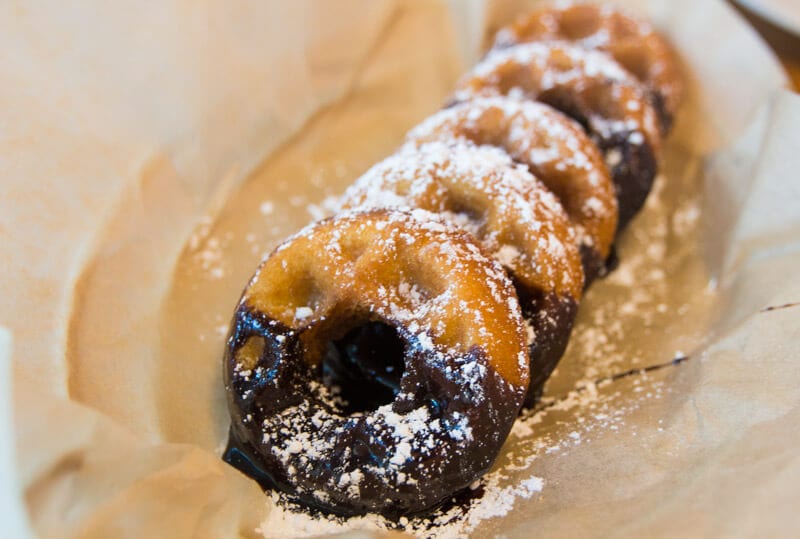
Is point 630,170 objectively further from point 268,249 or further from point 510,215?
point 268,249

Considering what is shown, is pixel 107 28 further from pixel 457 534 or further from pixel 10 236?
pixel 457 534

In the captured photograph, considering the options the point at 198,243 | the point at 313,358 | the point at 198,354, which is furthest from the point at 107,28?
the point at 313,358

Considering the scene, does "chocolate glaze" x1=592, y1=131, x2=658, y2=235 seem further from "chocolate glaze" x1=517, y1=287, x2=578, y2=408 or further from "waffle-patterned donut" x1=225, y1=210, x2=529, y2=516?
"waffle-patterned donut" x1=225, y1=210, x2=529, y2=516

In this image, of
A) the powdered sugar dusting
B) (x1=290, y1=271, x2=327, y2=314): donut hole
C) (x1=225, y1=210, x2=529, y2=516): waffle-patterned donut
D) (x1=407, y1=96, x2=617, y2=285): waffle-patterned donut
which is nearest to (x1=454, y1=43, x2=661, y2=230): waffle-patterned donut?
(x1=407, y1=96, x2=617, y2=285): waffle-patterned donut

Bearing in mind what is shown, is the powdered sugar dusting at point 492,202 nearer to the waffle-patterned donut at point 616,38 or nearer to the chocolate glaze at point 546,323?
the chocolate glaze at point 546,323

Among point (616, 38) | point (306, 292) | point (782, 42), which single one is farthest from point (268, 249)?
point (782, 42)
